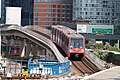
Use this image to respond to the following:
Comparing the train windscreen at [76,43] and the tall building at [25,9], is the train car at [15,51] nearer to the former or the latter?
the train windscreen at [76,43]

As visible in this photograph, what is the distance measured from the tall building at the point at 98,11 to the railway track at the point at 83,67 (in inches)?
3745

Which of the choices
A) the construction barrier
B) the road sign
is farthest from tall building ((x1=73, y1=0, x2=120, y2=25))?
the construction barrier

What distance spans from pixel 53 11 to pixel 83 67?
369 ft

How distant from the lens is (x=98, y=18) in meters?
151

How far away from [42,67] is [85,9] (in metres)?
115

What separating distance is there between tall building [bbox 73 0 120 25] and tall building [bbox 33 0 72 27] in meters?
8.54

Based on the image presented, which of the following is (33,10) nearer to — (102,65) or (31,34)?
(31,34)

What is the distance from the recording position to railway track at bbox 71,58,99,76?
46531 mm

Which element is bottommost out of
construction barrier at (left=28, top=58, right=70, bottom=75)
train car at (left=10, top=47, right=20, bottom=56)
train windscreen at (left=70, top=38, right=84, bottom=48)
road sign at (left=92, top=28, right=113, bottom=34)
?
train car at (left=10, top=47, right=20, bottom=56)

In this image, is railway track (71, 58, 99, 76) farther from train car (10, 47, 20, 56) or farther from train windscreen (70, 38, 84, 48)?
train car (10, 47, 20, 56)

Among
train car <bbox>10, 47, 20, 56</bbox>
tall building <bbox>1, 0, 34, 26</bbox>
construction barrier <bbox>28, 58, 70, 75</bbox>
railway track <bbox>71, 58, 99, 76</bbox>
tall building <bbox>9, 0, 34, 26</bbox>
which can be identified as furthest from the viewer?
tall building <bbox>1, 0, 34, 26</bbox>

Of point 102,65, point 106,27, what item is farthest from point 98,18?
point 102,65

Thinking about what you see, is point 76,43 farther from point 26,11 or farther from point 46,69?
point 26,11

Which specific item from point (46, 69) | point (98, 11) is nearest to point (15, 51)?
point (98, 11)
